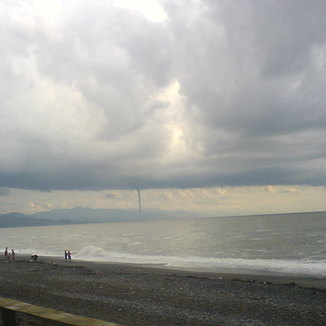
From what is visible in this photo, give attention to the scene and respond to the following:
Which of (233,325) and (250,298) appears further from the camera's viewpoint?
(250,298)

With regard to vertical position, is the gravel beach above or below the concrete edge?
below

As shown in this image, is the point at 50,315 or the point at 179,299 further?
the point at 179,299

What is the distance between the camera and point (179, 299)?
16.6m

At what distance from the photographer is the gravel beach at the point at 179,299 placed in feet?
42.1

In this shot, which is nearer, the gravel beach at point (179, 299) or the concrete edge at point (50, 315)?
the concrete edge at point (50, 315)

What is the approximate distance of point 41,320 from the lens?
4.83 metres

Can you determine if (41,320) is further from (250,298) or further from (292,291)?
(292,291)

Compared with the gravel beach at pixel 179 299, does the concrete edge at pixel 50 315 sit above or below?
above

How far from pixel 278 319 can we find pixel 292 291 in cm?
746

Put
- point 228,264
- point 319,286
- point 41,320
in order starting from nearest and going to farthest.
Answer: point 41,320
point 319,286
point 228,264

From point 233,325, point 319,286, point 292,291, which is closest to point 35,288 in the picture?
point 233,325

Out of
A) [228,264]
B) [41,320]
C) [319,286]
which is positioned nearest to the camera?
[41,320]

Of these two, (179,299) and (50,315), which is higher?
(50,315)

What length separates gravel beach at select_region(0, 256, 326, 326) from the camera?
1282cm
